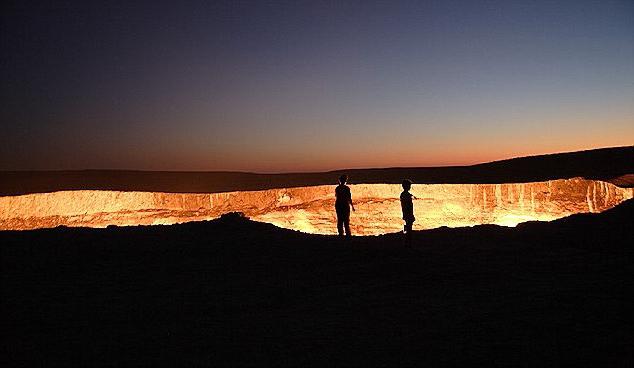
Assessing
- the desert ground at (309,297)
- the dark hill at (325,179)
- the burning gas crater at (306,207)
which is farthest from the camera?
the dark hill at (325,179)

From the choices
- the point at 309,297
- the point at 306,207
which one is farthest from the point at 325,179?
the point at 309,297

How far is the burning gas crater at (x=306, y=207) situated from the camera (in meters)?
24.7

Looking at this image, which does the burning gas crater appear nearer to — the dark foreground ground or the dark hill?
the dark hill

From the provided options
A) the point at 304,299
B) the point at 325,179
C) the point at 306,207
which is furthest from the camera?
the point at 325,179

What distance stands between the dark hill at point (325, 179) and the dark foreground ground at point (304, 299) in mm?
25105

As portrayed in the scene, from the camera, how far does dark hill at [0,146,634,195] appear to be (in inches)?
1361

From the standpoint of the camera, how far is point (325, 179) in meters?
41.8

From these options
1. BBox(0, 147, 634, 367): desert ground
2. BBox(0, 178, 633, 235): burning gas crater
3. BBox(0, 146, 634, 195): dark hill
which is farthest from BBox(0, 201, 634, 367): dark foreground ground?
BBox(0, 146, 634, 195): dark hill

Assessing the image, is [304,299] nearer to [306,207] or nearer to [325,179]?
[306,207]

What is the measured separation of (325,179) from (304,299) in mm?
36346

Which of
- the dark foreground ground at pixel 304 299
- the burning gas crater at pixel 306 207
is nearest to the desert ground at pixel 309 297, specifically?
the dark foreground ground at pixel 304 299

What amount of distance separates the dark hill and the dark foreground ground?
25.1 metres

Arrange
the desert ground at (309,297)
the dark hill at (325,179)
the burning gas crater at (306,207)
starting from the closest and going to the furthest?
the desert ground at (309,297) → the burning gas crater at (306,207) → the dark hill at (325,179)

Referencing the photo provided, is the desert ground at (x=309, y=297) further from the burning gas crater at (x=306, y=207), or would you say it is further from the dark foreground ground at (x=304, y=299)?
the burning gas crater at (x=306, y=207)
